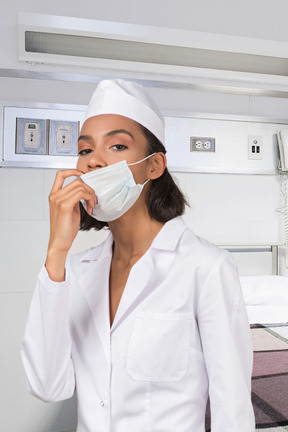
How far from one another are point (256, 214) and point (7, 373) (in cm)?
172

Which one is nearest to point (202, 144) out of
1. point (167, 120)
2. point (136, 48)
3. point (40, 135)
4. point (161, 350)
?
point (167, 120)

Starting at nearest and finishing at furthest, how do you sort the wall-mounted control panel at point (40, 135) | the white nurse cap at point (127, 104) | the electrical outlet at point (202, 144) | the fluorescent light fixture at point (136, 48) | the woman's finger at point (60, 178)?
the woman's finger at point (60, 178) < the white nurse cap at point (127, 104) < the fluorescent light fixture at point (136, 48) < the wall-mounted control panel at point (40, 135) < the electrical outlet at point (202, 144)

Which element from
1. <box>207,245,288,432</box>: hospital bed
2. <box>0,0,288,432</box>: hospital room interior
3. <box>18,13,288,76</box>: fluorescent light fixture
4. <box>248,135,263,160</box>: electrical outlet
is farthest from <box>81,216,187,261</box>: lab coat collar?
<box>248,135,263,160</box>: electrical outlet

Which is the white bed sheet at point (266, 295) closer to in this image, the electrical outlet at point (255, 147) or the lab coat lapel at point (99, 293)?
the electrical outlet at point (255, 147)

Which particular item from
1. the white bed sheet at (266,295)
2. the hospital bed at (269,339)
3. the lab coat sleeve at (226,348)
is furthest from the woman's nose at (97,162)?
the white bed sheet at (266,295)

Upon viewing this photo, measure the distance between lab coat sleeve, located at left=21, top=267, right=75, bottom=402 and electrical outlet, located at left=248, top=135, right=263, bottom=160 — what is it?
1.90 m

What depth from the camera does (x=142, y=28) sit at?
219 centimetres

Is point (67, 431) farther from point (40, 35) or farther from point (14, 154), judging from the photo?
point (40, 35)

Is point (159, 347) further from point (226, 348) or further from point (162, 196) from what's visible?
point (162, 196)

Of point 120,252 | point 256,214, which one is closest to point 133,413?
point 120,252

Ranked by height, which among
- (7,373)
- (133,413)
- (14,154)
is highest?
(14,154)

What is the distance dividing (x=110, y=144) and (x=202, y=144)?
1549mm

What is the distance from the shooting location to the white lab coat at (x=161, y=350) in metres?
0.93

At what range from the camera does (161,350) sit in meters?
0.97
